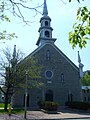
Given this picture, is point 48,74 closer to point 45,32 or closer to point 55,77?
point 55,77

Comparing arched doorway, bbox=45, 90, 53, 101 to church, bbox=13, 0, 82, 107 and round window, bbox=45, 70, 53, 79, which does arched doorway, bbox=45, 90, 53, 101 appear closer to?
church, bbox=13, 0, 82, 107

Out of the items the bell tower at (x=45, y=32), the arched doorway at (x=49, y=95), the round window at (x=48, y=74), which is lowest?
the arched doorway at (x=49, y=95)

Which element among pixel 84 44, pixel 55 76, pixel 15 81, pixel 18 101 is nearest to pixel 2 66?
pixel 15 81

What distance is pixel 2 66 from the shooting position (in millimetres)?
38500

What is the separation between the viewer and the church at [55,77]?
47.8m

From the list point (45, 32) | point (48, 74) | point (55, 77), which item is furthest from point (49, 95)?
point (45, 32)

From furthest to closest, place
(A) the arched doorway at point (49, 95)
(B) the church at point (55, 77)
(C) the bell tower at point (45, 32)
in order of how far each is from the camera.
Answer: (C) the bell tower at point (45, 32)
(A) the arched doorway at point (49, 95)
(B) the church at point (55, 77)

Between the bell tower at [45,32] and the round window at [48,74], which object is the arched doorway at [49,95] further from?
the bell tower at [45,32]

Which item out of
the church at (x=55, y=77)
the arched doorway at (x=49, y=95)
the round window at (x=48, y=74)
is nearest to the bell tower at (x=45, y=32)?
the church at (x=55, y=77)

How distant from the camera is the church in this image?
4785 centimetres

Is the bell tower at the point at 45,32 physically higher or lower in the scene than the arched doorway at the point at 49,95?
higher

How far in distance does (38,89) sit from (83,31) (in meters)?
42.9

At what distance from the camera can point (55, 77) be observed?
163 feet

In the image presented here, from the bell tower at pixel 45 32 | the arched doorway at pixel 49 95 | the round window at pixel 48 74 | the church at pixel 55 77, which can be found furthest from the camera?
the bell tower at pixel 45 32
